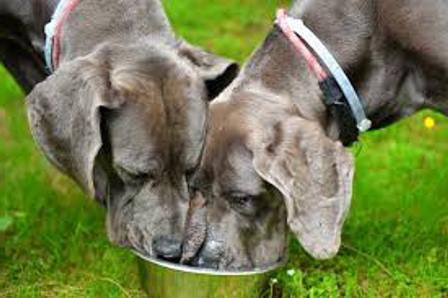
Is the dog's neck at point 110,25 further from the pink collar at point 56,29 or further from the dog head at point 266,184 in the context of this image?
the dog head at point 266,184

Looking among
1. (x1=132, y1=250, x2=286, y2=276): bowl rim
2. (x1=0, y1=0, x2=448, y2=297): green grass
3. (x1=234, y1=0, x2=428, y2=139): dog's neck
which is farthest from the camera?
(x1=0, y1=0, x2=448, y2=297): green grass

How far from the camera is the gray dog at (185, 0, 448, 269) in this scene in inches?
171

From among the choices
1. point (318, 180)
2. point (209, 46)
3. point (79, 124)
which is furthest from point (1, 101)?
point (318, 180)

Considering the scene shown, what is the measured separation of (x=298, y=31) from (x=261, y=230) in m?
0.85

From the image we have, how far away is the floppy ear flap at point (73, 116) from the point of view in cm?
443

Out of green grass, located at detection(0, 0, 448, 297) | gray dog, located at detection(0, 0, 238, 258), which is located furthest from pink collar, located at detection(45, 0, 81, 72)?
green grass, located at detection(0, 0, 448, 297)

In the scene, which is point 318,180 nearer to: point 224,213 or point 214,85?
point 224,213

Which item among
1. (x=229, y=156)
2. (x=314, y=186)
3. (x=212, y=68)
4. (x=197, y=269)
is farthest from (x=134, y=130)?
(x=314, y=186)

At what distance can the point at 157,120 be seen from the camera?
4.51 m

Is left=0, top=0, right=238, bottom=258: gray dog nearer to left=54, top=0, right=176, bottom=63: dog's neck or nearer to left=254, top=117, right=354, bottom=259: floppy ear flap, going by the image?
left=54, top=0, right=176, bottom=63: dog's neck

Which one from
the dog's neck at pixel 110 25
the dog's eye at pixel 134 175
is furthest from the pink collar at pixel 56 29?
the dog's eye at pixel 134 175

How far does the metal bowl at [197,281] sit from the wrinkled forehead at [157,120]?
0.42 meters

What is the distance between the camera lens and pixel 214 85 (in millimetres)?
4840

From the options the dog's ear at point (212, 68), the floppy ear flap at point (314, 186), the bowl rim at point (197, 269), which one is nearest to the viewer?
the floppy ear flap at point (314, 186)
